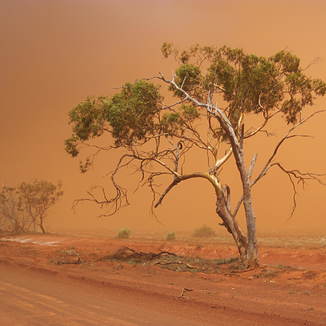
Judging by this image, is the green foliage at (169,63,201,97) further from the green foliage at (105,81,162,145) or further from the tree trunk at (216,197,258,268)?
the tree trunk at (216,197,258,268)

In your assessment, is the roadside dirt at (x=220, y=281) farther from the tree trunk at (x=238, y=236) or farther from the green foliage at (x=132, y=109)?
the green foliage at (x=132, y=109)

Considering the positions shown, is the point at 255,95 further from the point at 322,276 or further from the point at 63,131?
the point at 63,131

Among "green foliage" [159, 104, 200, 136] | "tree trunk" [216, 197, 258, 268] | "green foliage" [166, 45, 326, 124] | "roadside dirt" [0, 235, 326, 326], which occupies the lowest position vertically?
"roadside dirt" [0, 235, 326, 326]

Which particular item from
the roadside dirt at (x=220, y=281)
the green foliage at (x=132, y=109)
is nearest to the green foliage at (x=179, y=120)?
the green foliage at (x=132, y=109)

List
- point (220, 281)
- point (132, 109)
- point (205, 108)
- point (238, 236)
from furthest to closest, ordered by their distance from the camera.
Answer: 1. point (132, 109)
2. point (205, 108)
3. point (238, 236)
4. point (220, 281)

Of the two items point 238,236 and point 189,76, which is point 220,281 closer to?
point 238,236

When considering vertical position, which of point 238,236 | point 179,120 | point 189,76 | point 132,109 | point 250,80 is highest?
point 189,76

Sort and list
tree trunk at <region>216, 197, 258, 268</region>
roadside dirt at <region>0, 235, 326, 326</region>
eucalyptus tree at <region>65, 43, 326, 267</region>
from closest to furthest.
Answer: roadside dirt at <region>0, 235, 326, 326</region> < tree trunk at <region>216, 197, 258, 268</region> < eucalyptus tree at <region>65, 43, 326, 267</region>

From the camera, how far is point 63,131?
18462 cm

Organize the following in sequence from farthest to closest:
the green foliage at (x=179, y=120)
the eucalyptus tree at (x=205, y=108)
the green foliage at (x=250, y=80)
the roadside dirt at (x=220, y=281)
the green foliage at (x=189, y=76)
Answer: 1. the green foliage at (x=179, y=120)
2. the green foliage at (x=189, y=76)
3. the green foliage at (x=250, y=80)
4. the eucalyptus tree at (x=205, y=108)
5. the roadside dirt at (x=220, y=281)

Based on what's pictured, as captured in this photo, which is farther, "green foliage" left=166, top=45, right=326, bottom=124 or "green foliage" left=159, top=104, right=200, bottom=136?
"green foliage" left=159, top=104, right=200, bottom=136

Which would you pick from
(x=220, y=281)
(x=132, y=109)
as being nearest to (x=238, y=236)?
(x=220, y=281)

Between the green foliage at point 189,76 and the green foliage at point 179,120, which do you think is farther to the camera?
the green foliage at point 179,120

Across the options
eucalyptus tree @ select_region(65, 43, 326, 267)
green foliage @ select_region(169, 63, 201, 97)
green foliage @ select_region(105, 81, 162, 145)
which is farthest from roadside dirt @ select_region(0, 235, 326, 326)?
green foliage @ select_region(169, 63, 201, 97)
